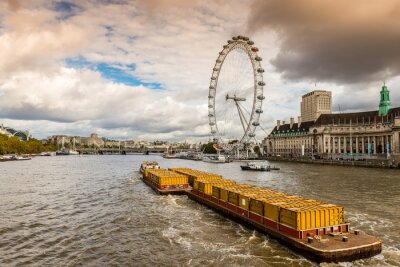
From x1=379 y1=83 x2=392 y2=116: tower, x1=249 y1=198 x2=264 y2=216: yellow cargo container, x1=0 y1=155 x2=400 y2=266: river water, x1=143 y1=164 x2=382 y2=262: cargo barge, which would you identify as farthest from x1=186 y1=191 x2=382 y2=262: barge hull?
x1=379 y1=83 x2=392 y2=116: tower

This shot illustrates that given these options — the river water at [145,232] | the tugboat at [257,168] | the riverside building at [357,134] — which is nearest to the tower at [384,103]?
the riverside building at [357,134]

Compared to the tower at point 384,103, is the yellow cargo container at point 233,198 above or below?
below

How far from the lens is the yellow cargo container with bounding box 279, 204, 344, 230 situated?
78.9 ft

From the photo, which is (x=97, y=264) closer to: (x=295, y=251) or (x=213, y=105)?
(x=295, y=251)

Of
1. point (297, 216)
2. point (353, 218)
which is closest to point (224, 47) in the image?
point (353, 218)

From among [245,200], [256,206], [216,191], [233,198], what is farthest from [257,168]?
[256,206]

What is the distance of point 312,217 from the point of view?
24.3 metres

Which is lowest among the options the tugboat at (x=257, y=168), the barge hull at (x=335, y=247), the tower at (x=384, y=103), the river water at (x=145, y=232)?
the river water at (x=145, y=232)

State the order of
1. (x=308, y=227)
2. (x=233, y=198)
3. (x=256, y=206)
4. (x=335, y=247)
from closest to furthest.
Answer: (x=335, y=247) → (x=308, y=227) → (x=256, y=206) → (x=233, y=198)

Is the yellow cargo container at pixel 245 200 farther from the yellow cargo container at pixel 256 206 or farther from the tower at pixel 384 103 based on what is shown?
the tower at pixel 384 103

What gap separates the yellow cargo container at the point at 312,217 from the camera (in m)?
24.0

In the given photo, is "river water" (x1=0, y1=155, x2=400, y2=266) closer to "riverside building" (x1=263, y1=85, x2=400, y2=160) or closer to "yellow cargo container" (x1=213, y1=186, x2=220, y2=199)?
"yellow cargo container" (x1=213, y1=186, x2=220, y2=199)

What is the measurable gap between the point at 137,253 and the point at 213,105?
340 ft

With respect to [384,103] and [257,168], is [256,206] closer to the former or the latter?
[257,168]
